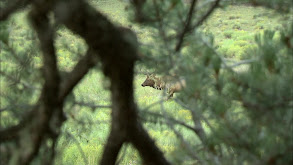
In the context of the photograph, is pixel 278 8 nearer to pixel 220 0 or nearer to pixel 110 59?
pixel 220 0

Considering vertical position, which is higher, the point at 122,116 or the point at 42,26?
the point at 42,26

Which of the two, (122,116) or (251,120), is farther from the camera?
(122,116)

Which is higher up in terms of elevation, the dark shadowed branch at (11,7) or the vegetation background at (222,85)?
the dark shadowed branch at (11,7)

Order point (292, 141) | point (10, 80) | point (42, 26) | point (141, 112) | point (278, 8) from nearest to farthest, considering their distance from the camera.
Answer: point (292, 141) → point (42, 26) → point (278, 8) → point (10, 80) → point (141, 112)

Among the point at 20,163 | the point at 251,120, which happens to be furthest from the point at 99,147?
the point at 251,120

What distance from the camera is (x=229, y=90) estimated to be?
871 mm

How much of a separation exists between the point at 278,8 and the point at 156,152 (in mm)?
596

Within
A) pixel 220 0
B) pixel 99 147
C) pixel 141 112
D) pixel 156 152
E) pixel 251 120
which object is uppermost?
pixel 220 0

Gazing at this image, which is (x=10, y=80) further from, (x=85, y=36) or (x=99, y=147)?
(x=99, y=147)

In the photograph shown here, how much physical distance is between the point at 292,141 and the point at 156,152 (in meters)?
0.54

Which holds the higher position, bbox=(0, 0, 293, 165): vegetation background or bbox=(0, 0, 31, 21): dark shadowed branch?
bbox=(0, 0, 31, 21): dark shadowed branch

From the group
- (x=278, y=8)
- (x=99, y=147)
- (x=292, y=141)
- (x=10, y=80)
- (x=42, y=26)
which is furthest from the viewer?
(x=99, y=147)

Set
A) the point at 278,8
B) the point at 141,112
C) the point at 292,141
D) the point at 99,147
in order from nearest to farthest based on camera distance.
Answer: the point at 292,141, the point at 278,8, the point at 141,112, the point at 99,147

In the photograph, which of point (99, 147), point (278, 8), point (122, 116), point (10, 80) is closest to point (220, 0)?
point (278, 8)
